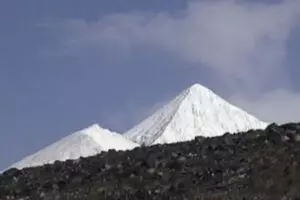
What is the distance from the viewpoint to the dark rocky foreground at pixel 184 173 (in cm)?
2709

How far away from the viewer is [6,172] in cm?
4475

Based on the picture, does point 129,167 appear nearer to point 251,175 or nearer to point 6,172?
point 251,175

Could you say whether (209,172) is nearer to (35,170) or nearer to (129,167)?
(129,167)

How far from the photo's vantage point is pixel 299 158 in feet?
86.5

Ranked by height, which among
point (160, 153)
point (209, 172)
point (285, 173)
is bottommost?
point (285, 173)

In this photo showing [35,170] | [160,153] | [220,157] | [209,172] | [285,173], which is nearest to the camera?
[285,173]

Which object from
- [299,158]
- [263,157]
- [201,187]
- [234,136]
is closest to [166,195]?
[201,187]

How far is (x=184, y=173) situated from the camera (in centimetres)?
3416

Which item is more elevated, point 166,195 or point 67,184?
point 67,184

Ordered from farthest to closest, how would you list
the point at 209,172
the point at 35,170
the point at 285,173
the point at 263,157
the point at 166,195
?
the point at 35,170 < the point at 209,172 < the point at 166,195 < the point at 263,157 < the point at 285,173

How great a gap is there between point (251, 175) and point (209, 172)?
4.64 meters

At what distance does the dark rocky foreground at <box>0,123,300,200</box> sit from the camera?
27094 mm

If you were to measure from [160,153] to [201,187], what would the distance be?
7.63 metres

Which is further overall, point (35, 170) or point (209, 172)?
point (35, 170)
